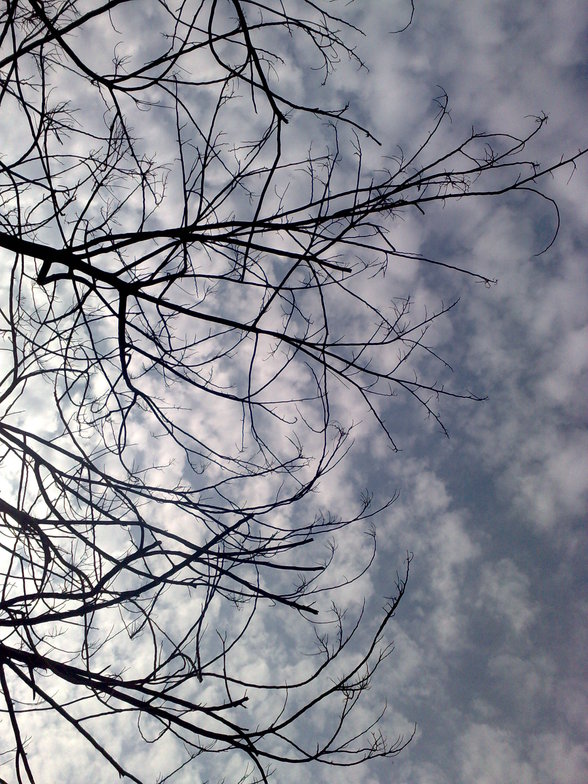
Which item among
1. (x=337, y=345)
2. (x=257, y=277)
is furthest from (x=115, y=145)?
(x=337, y=345)

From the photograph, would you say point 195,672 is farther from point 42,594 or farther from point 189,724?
point 42,594

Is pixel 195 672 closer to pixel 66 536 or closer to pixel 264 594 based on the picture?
pixel 264 594

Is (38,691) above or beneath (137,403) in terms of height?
beneath

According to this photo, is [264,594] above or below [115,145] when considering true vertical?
below

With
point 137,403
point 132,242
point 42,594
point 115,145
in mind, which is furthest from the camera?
point 137,403

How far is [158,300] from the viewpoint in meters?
2.42

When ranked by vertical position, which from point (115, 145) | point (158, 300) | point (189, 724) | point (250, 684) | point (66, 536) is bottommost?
point (189, 724)

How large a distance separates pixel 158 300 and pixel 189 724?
1.83 meters

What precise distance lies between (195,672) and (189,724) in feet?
0.63

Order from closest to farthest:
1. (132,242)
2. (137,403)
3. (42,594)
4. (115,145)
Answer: (132,242) → (42,594) → (115,145) → (137,403)

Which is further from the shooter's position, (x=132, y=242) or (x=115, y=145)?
(x=115, y=145)

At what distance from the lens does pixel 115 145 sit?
2643mm

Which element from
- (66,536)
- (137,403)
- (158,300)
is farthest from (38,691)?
(158,300)

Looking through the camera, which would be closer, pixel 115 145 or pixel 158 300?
pixel 158 300
